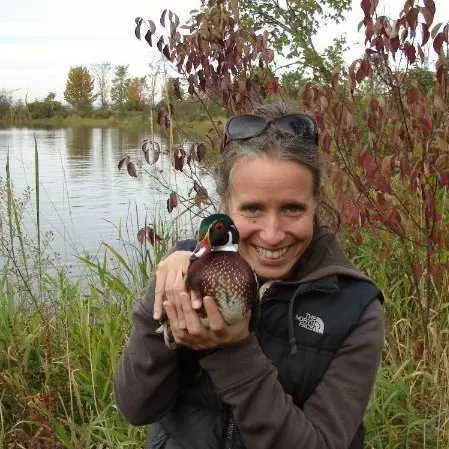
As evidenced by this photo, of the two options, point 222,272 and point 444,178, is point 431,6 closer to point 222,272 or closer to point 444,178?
point 444,178

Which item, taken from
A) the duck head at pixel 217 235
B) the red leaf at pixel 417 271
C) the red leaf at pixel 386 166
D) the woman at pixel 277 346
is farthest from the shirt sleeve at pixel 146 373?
the red leaf at pixel 417 271

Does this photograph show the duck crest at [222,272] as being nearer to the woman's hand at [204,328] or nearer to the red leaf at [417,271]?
the woman's hand at [204,328]

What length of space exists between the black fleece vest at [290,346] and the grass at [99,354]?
134 cm

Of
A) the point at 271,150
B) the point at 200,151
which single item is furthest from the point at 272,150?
the point at 200,151

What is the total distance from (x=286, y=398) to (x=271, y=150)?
632 millimetres

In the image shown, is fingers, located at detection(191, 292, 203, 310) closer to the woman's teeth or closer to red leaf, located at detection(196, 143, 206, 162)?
the woman's teeth

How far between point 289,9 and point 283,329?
842 centimetres

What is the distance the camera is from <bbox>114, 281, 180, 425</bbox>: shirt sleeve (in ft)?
5.57

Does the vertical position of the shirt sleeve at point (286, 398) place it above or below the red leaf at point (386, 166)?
below

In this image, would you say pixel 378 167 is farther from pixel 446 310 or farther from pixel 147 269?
pixel 147 269

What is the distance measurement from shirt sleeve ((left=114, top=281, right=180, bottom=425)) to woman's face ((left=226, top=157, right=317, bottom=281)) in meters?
0.30

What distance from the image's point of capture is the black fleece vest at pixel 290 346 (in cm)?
171

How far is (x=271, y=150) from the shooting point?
1771mm

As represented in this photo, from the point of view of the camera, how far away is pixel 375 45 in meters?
3.30
